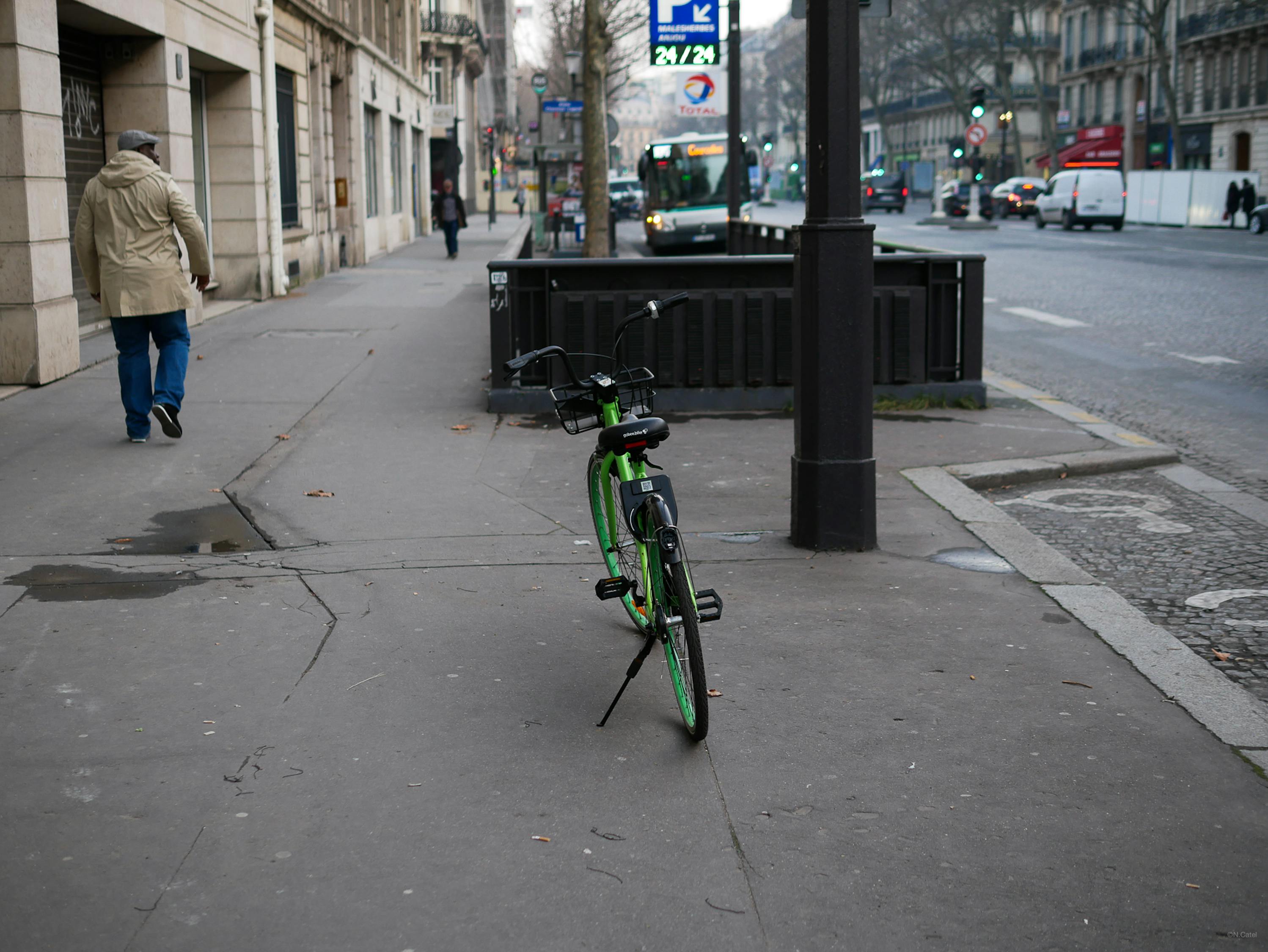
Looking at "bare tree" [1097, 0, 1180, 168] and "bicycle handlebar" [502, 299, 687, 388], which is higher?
"bare tree" [1097, 0, 1180, 168]

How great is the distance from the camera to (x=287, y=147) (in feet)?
69.8

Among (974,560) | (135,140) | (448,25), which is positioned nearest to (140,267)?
(135,140)

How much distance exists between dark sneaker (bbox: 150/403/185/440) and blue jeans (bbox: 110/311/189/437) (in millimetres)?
32

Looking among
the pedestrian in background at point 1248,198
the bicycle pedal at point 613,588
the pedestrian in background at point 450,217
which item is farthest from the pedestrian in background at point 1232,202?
the bicycle pedal at point 613,588

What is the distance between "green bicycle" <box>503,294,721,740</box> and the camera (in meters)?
3.97

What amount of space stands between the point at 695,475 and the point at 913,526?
153 centimetres

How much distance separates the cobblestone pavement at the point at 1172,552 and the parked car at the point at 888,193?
59.3 metres

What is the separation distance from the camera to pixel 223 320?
16.1 metres

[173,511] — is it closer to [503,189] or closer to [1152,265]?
[1152,265]

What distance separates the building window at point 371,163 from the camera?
30078 millimetres

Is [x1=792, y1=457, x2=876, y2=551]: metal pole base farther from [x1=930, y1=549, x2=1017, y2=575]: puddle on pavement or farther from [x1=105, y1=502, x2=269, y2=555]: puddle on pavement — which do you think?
[x1=105, y1=502, x2=269, y2=555]: puddle on pavement

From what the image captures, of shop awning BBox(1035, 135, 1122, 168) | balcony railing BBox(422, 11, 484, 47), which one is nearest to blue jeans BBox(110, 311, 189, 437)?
balcony railing BBox(422, 11, 484, 47)

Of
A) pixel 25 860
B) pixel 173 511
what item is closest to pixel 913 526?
pixel 173 511

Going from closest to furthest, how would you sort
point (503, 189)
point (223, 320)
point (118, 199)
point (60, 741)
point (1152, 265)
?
point (60, 741) → point (118, 199) → point (223, 320) → point (1152, 265) → point (503, 189)
